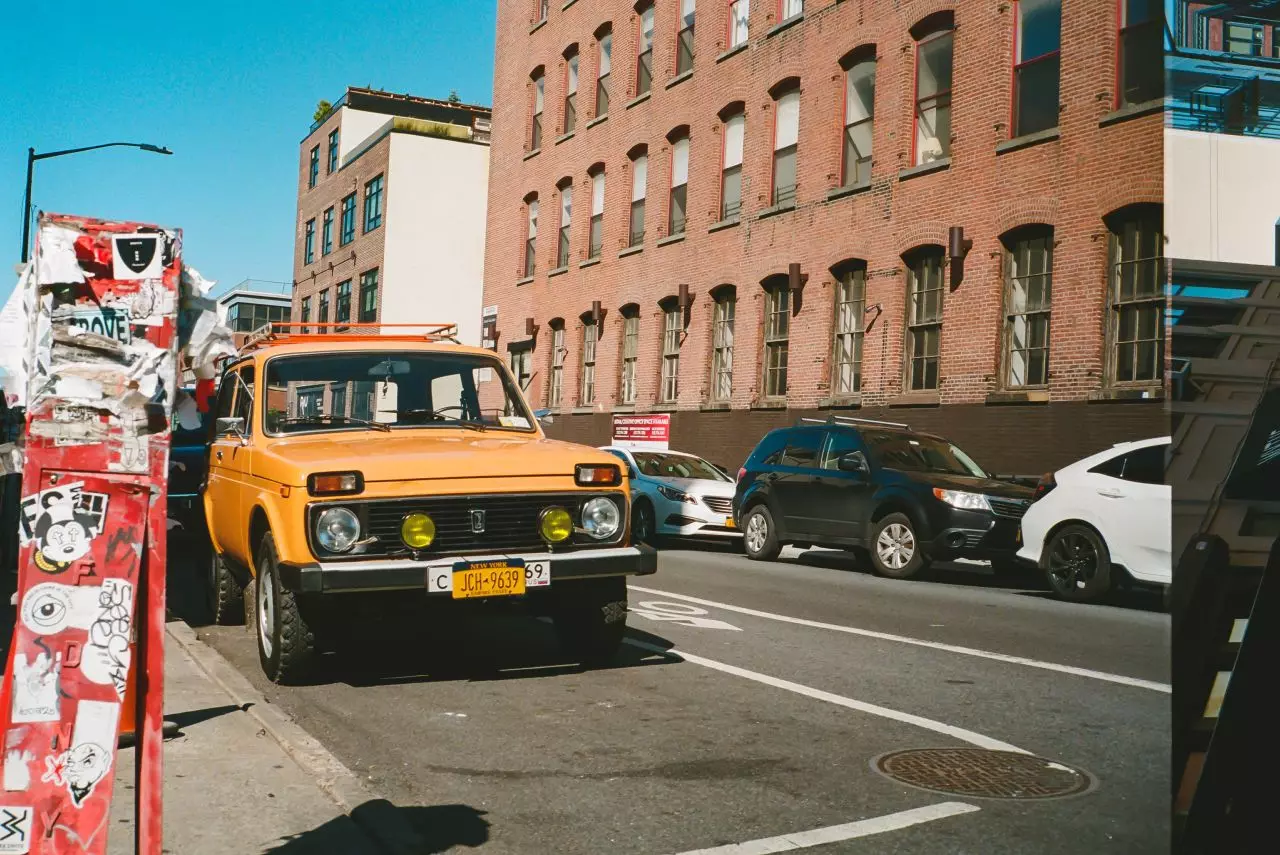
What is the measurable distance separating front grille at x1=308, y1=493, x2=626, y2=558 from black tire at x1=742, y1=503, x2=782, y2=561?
994 cm

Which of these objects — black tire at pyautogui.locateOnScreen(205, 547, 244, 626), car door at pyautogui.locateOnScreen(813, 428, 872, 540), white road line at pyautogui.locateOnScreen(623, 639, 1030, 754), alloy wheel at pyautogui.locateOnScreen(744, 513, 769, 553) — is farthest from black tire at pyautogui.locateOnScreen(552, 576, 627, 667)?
alloy wheel at pyautogui.locateOnScreen(744, 513, 769, 553)

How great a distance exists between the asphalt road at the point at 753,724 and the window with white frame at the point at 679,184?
2002 cm

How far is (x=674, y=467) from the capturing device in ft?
66.5

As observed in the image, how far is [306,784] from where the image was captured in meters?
4.86

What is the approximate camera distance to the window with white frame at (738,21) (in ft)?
91.8

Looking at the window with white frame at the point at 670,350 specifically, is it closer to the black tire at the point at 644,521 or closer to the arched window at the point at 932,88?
the arched window at the point at 932,88

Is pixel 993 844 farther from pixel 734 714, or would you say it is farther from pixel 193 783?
pixel 193 783

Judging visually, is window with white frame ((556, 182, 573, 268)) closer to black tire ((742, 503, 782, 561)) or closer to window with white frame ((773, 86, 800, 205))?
window with white frame ((773, 86, 800, 205))

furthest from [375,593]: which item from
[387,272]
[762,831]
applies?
[387,272]

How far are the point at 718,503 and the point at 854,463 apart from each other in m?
3.82

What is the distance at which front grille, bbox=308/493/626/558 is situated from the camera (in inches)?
268

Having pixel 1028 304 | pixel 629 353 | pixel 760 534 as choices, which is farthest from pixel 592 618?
pixel 629 353

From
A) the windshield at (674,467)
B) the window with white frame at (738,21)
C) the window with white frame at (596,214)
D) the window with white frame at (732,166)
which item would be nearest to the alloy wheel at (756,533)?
the windshield at (674,467)

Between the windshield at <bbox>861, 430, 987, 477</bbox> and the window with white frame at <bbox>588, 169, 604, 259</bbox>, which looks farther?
the window with white frame at <bbox>588, 169, 604, 259</bbox>
